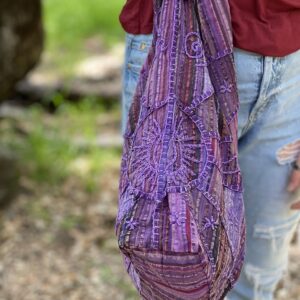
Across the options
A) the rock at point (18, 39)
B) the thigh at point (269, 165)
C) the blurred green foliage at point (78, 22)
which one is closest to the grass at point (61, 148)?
the rock at point (18, 39)

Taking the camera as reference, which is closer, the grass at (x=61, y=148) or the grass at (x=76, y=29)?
the grass at (x=61, y=148)

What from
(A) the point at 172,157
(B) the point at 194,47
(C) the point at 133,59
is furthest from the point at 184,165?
(C) the point at 133,59

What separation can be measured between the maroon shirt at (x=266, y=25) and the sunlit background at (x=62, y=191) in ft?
4.62

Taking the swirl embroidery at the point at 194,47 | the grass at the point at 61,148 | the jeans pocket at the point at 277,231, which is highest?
the swirl embroidery at the point at 194,47

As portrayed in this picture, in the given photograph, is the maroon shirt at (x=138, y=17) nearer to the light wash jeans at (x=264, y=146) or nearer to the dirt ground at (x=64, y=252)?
the light wash jeans at (x=264, y=146)

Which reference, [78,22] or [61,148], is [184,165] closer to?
[61,148]

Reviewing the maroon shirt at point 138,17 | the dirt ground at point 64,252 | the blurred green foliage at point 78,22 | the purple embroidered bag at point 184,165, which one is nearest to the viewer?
the purple embroidered bag at point 184,165

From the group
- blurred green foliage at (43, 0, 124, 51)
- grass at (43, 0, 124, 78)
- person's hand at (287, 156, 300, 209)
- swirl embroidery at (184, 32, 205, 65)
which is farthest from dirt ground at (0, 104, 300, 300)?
blurred green foliage at (43, 0, 124, 51)

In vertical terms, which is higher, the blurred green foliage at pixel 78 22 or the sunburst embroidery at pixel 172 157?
the sunburst embroidery at pixel 172 157

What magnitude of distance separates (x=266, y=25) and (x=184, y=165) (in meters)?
0.34

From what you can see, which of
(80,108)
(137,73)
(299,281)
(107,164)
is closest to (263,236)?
(137,73)

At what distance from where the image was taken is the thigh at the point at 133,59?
137 centimetres

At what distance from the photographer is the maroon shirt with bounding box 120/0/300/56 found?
4.27ft

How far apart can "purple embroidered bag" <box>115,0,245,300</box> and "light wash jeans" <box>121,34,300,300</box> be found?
105mm
